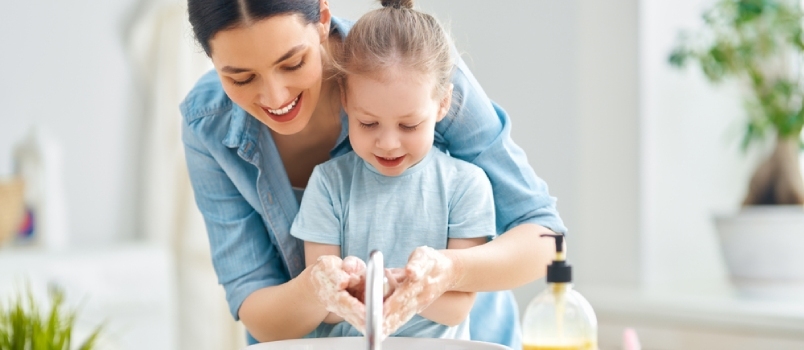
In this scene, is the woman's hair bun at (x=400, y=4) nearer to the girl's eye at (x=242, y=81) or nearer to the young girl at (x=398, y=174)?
the young girl at (x=398, y=174)

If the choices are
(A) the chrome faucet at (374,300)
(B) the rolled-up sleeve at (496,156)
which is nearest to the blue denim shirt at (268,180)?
(B) the rolled-up sleeve at (496,156)

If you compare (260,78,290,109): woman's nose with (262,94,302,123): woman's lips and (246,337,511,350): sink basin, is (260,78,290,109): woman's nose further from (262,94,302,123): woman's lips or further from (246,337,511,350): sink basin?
(246,337,511,350): sink basin

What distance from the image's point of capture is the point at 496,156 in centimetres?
115

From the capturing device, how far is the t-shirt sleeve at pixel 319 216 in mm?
1089

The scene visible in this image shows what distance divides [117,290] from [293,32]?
179 centimetres

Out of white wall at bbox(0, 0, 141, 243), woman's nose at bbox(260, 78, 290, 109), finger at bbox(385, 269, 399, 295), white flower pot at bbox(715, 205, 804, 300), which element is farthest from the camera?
white wall at bbox(0, 0, 141, 243)

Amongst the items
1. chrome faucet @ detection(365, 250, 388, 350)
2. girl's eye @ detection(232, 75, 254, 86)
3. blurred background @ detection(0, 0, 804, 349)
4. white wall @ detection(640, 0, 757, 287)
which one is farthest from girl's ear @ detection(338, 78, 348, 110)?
white wall @ detection(640, 0, 757, 287)

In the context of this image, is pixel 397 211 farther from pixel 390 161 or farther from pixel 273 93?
pixel 273 93

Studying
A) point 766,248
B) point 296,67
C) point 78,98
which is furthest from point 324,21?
point 78,98

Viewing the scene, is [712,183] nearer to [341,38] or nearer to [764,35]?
[764,35]

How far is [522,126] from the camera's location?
6.98 feet

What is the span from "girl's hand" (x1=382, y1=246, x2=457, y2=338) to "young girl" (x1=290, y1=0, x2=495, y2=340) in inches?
4.4

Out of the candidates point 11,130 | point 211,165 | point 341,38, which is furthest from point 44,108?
point 341,38

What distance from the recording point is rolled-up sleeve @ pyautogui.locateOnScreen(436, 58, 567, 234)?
44.8 inches
